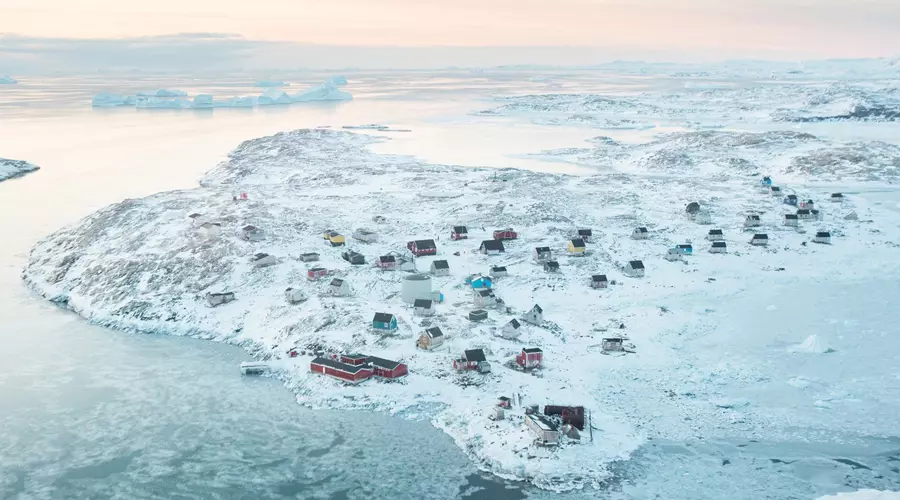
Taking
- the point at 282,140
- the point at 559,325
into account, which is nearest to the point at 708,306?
the point at 559,325

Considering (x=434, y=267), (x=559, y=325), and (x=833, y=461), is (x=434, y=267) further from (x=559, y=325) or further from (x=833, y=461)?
(x=833, y=461)

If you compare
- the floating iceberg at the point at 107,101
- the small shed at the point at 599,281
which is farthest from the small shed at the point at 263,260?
the floating iceberg at the point at 107,101

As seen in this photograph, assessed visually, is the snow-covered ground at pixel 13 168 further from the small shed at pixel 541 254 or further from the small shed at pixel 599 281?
the small shed at pixel 599 281

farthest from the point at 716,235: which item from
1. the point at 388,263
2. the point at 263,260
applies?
the point at 263,260

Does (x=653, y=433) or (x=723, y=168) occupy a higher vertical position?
(x=723, y=168)

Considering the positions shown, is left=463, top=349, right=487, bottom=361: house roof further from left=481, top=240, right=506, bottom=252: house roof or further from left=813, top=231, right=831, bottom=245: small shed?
left=813, top=231, right=831, bottom=245: small shed

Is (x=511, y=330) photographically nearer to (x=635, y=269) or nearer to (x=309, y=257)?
(x=635, y=269)
